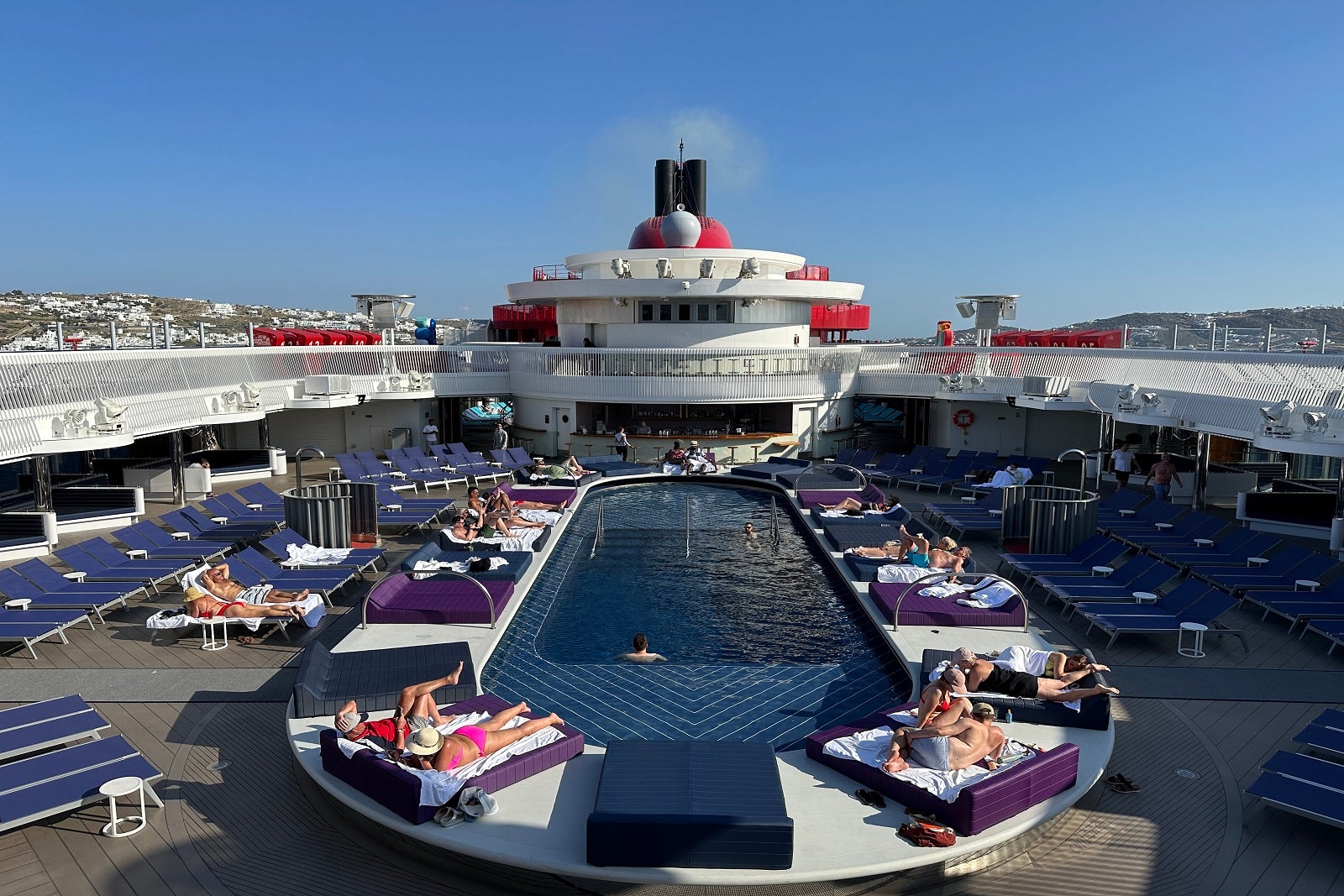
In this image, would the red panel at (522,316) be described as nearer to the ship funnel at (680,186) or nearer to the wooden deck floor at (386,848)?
the ship funnel at (680,186)

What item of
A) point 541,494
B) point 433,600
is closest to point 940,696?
point 433,600

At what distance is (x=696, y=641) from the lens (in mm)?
10859

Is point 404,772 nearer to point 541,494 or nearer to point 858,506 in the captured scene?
point 858,506

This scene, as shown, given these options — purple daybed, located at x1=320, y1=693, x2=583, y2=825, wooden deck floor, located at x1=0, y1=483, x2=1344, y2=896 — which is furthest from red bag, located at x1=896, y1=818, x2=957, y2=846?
purple daybed, located at x1=320, y1=693, x2=583, y2=825

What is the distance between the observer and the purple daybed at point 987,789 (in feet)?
20.4

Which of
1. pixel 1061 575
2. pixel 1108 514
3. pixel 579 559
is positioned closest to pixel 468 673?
pixel 579 559

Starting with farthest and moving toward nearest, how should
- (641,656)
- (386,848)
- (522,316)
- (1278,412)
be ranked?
(522,316) → (1278,412) → (641,656) → (386,848)

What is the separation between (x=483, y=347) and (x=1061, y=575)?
64.1ft

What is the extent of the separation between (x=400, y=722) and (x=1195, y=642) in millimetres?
9001

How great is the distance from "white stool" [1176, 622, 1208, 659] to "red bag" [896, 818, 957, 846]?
5669 mm

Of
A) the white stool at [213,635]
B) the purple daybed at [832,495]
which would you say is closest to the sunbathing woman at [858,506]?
the purple daybed at [832,495]

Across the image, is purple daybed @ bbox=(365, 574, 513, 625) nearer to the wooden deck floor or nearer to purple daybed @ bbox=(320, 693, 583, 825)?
the wooden deck floor

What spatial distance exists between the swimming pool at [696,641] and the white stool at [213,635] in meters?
3.34

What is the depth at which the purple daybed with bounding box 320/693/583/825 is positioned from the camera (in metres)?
6.30
